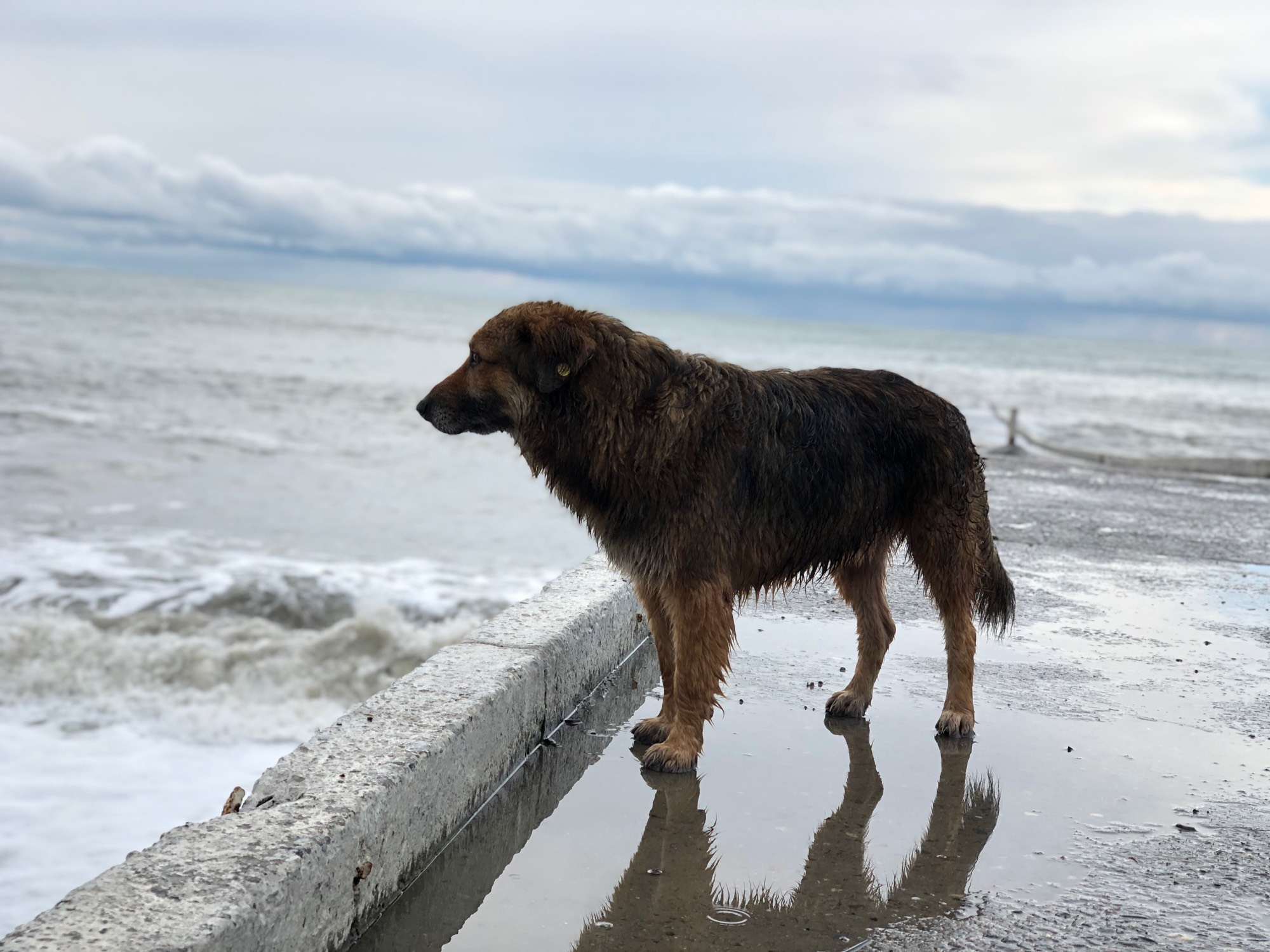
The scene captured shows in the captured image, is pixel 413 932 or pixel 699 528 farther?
pixel 699 528

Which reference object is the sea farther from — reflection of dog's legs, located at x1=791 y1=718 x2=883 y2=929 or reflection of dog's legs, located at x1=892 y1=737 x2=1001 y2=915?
reflection of dog's legs, located at x1=892 y1=737 x2=1001 y2=915

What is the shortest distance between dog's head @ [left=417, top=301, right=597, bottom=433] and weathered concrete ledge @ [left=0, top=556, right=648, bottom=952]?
897 millimetres

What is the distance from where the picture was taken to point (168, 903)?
2.18m

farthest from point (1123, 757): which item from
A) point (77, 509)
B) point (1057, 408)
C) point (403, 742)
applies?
point (1057, 408)

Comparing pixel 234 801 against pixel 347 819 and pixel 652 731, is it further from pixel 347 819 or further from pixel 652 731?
pixel 652 731

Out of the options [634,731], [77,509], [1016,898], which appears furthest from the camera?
[77,509]

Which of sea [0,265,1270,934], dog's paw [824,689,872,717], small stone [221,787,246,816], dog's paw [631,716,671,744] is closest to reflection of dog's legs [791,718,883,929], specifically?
dog's paw [824,689,872,717]

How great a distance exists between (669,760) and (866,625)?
1.20 metres

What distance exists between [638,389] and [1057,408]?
42898 millimetres

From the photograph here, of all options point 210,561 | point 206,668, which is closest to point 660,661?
point 206,668

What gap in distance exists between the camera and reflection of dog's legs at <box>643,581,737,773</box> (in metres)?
3.85

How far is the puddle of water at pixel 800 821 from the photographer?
2840 millimetres

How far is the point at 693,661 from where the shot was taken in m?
3.87

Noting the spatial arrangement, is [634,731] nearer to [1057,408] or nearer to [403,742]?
[403,742]
